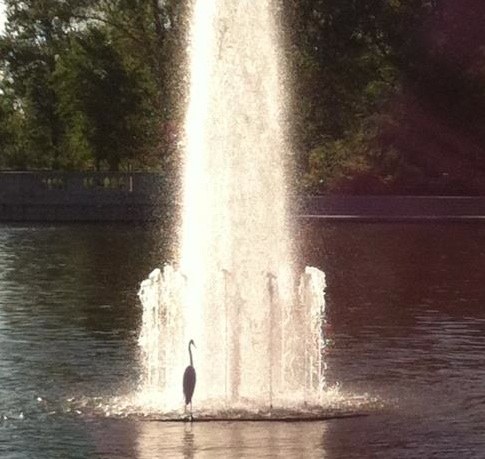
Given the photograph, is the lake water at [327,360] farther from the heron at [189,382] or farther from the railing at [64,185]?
the railing at [64,185]

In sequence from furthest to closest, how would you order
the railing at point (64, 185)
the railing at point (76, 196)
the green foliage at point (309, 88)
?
the green foliage at point (309, 88)
the railing at point (64, 185)
the railing at point (76, 196)

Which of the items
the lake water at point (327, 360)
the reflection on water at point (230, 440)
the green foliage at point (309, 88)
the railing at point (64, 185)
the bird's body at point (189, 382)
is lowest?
the lake water at point (327, 360)

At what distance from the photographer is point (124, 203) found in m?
67.2

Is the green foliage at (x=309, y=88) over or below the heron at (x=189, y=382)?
over

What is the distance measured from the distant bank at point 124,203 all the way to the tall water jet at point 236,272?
4270 cm

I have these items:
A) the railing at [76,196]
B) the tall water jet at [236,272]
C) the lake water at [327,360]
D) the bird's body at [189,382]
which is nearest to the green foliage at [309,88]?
the railing at [76,196]

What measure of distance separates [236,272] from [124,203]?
4824cm

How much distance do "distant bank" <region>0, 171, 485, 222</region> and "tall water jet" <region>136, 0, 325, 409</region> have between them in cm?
4270

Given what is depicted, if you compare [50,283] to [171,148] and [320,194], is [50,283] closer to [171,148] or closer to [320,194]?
[320,194]

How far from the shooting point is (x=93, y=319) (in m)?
26.7

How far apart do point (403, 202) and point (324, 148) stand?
10.8m

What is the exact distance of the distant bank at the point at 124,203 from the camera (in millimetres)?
65750

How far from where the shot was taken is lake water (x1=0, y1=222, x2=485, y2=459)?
1535cm

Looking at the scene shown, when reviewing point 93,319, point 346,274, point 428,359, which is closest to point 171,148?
point 346,274
